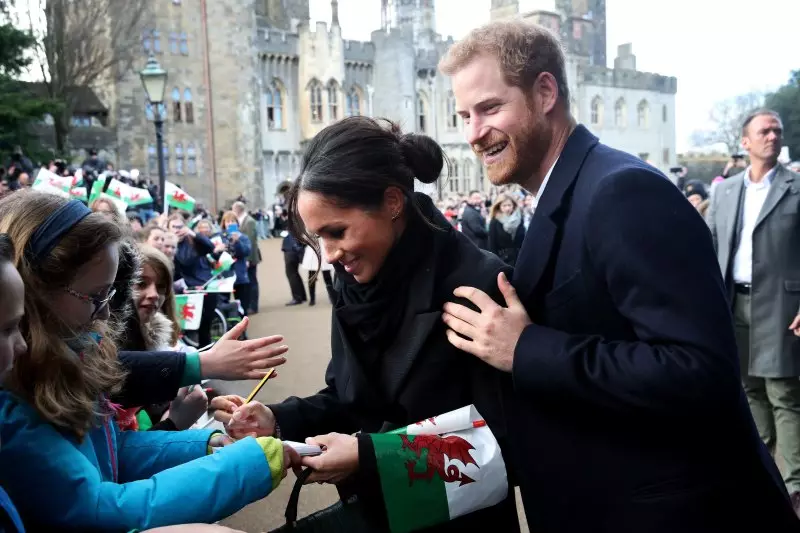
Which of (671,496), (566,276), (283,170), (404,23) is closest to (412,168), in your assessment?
(566,276)

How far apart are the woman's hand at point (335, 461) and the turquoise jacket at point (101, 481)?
93 mm

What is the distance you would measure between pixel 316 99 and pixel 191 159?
8.62 meters

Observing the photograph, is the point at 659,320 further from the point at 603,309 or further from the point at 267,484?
the point at 267,484

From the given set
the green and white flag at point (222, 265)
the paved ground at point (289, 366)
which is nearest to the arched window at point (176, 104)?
the paved ground at point (289, 366)

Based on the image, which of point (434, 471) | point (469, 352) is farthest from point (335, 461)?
point (469, 352)

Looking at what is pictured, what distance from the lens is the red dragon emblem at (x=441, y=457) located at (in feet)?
5.86

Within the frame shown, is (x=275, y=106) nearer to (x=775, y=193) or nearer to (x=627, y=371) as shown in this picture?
(x=775, y=193)

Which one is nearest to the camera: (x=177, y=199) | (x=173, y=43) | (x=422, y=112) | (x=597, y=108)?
(x=177, y=199)

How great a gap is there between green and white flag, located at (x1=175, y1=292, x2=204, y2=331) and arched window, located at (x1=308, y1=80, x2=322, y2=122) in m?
35.6

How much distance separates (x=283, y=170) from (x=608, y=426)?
40456mm

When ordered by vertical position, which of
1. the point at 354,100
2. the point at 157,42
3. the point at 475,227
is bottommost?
the point at 475,227

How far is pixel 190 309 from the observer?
7613 millimetres

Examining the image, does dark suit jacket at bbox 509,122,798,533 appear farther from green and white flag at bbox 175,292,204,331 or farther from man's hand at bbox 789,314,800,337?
green and white flag at bbox 175,292,204,331

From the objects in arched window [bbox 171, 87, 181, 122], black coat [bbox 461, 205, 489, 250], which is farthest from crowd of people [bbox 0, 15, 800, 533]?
arched window [bbox 171, 87, 181, 122]
